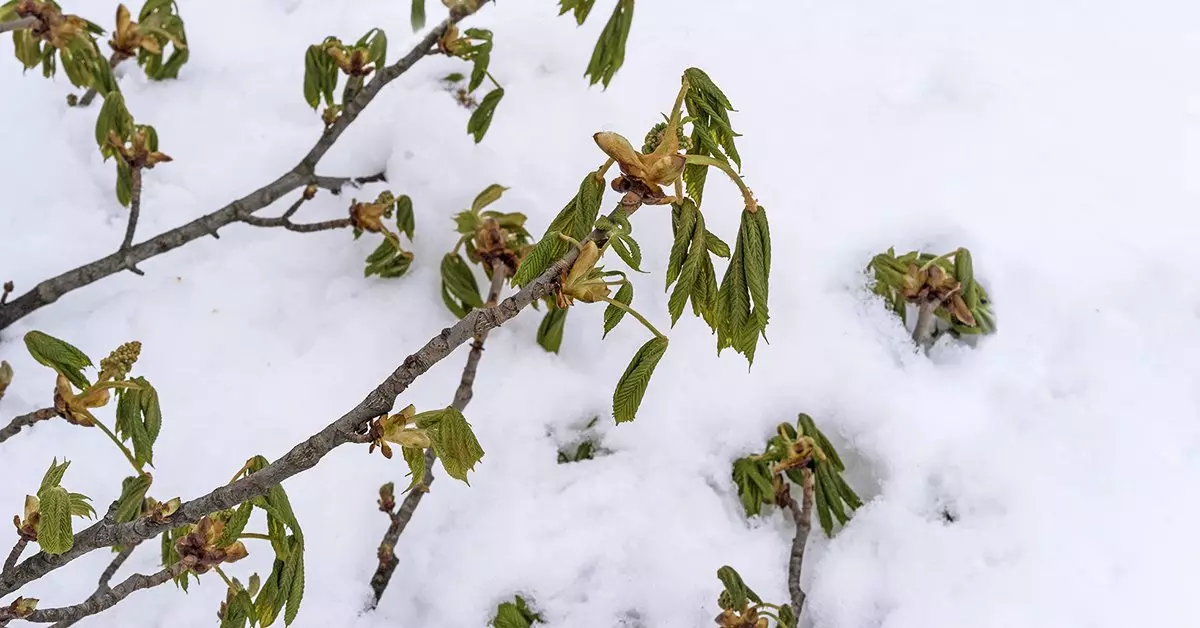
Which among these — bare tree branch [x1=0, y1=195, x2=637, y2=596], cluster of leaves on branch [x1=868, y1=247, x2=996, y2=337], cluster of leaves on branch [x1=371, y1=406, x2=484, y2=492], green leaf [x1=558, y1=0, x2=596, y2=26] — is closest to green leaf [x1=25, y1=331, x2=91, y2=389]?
bare tree branch [x1=0, y1=195, x2=637, y2=596]

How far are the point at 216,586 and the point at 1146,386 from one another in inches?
46.8

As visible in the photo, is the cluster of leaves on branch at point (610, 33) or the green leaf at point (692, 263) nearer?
the green leaf at point (692, 263)

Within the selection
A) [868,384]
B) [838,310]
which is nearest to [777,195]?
[838,310]

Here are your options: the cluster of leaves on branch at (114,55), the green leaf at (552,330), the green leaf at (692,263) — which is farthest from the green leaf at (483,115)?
the green leaf at (692,263)

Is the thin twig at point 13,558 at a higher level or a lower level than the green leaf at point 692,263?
lower

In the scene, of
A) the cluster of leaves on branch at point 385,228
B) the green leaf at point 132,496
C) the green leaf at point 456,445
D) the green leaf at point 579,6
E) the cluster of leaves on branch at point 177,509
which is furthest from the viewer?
the cluster of leaves on branch at point 385,228

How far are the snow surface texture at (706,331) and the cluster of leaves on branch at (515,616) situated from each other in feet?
0.06

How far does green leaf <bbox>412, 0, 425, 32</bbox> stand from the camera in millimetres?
1240

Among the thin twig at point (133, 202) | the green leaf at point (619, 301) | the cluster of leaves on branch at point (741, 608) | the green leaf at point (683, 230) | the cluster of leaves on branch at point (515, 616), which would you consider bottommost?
the cluster of leaves on branch at point (515, 616)

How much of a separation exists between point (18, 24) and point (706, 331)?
0.97m

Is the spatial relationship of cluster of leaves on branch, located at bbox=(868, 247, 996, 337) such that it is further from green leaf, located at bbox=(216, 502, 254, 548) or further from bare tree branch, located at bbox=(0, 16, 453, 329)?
green leaf, located at bbox=(216, 502, 254, 548)

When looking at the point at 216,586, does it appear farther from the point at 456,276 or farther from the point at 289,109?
the point at 289,109

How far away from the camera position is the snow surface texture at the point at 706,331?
1.00m

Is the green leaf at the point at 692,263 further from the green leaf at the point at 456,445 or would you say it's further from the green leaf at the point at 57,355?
the green leaf at the point at 57,355
